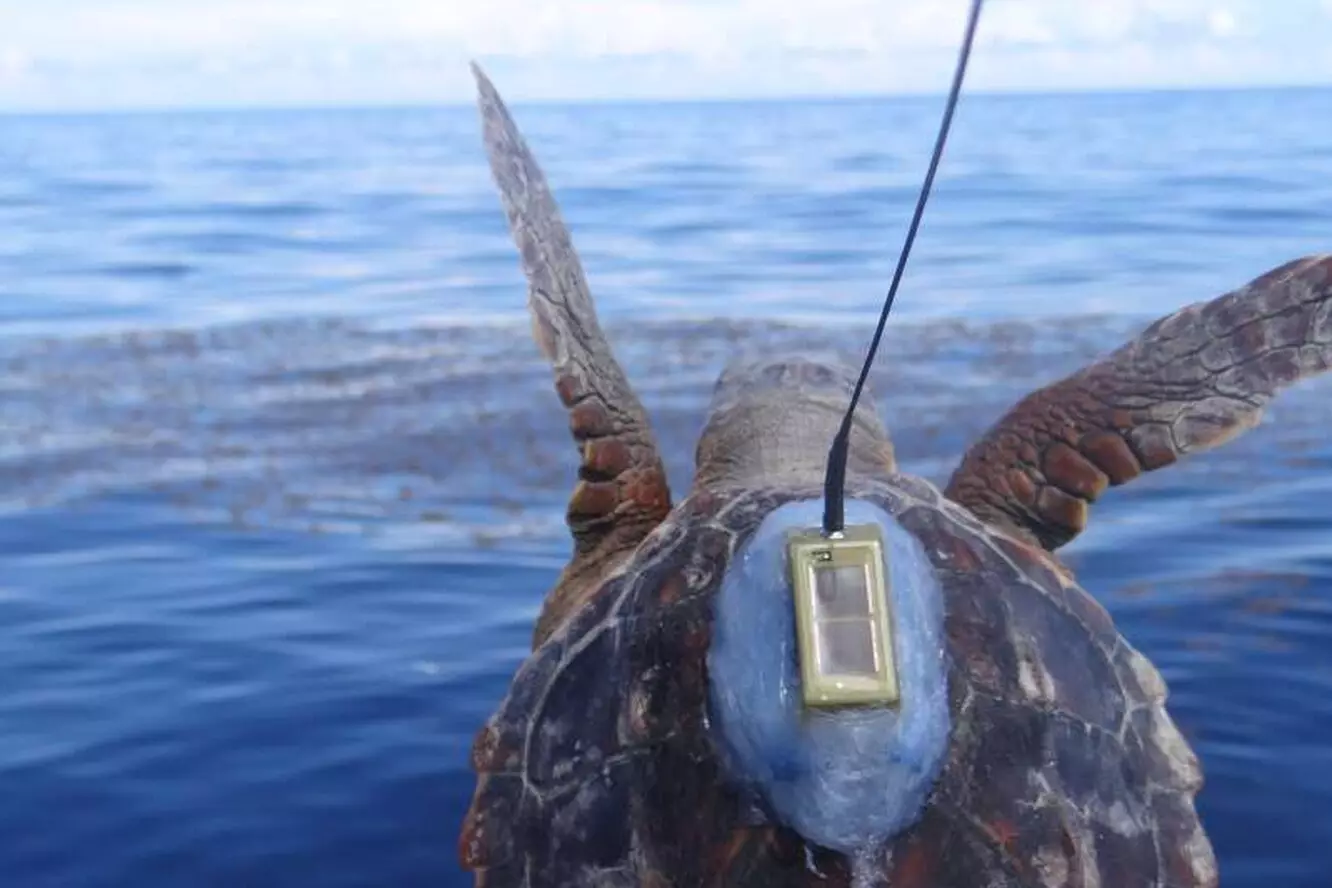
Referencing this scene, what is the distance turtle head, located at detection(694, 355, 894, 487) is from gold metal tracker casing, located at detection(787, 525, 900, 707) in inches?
59.0

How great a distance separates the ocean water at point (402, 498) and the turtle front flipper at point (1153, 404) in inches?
27.8

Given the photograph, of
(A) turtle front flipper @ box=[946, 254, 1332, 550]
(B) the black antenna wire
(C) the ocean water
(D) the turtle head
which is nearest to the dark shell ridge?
(B) the black antenna wire

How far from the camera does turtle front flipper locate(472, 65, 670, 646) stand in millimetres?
3994

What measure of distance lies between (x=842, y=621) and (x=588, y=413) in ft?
6.36

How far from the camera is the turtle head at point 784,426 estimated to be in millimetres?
4039

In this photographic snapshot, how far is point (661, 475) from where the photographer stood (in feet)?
13.5

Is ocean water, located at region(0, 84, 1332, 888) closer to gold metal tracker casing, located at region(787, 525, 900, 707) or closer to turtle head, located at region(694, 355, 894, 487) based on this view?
turtle head, located at region(694, 355, 894, 487)

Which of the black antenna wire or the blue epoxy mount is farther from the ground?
the black antenna wire

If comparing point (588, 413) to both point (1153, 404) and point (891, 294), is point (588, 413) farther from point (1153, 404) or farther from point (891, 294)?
point (891, 294)

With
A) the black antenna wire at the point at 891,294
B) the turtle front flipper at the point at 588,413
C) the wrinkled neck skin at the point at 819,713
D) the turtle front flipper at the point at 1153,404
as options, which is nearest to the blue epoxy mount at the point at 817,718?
the wrinkled neck skin at the point at 819,713

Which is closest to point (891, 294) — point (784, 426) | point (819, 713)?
point (819, 713)

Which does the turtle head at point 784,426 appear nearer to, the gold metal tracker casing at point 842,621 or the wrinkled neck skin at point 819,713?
the wrinkled neck skin at point 819,713

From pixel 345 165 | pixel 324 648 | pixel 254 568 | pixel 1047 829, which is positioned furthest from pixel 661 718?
pixel 345 165

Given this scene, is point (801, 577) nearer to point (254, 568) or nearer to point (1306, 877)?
point (1306, 877)
